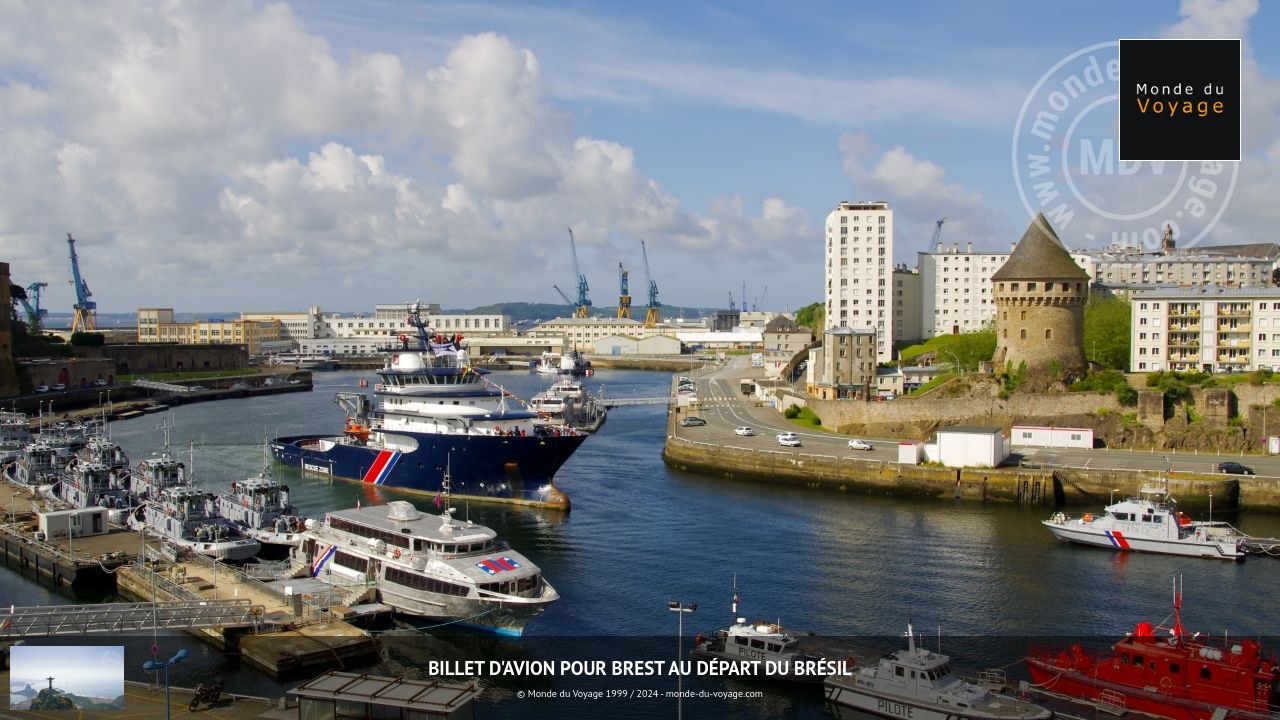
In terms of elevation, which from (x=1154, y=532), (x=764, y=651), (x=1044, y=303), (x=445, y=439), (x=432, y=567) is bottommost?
(x=764, y=651)

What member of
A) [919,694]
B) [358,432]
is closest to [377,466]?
[358,432]

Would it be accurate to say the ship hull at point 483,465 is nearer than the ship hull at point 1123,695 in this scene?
No

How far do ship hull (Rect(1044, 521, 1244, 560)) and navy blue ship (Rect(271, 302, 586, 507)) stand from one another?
50.0 feet

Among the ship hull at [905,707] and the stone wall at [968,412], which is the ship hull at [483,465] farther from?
the ship hull at [905,707]

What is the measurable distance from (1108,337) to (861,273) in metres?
18.3

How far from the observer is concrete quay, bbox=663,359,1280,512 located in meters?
30.6

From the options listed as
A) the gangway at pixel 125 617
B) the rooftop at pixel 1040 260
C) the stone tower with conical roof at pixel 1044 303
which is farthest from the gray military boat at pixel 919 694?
the rooftop at pixel 1040 260

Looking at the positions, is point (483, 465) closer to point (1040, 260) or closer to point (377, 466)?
point (377, 466)

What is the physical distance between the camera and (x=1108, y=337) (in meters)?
48.4

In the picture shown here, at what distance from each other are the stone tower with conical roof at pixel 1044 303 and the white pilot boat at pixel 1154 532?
53.6ft

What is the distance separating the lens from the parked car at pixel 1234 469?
3147 cm

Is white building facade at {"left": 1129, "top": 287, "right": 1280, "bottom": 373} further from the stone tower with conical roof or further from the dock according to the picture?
the dock

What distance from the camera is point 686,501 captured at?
33.1 meters

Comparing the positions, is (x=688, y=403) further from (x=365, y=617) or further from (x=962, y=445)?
(x=365, y=617)
